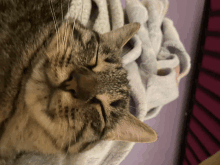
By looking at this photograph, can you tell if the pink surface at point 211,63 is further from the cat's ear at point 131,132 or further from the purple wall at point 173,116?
the cat's ear at point 131,132

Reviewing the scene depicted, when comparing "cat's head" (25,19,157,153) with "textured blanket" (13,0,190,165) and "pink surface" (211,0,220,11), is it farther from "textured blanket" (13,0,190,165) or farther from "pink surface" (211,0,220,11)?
"pink surface" (211,0,220,11)

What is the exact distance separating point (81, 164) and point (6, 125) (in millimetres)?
368

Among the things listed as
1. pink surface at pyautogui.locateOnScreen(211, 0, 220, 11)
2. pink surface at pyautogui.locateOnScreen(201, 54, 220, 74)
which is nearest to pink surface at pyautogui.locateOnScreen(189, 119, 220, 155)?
pink surface at pyautogui.locateOnScreen(201, 54, 220, 74)

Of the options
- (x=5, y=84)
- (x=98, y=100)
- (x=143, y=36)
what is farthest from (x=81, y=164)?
(x=143, y=36)

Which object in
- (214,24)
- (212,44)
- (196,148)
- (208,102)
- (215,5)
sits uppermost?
(215,5)

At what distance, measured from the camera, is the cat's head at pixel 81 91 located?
37cm

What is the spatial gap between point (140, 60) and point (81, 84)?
0.44 metres

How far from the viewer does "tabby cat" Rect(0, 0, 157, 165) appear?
0.37 meters

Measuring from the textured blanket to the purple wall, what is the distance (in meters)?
0.30

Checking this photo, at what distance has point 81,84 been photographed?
39 cm

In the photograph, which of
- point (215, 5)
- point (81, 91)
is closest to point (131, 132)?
point (81, 91)

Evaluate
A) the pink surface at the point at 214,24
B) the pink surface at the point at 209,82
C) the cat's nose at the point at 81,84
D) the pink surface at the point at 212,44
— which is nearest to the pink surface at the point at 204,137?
the pink surface at the point at 209,82

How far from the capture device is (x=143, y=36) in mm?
731

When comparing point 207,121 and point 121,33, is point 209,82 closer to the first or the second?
point 207,121
